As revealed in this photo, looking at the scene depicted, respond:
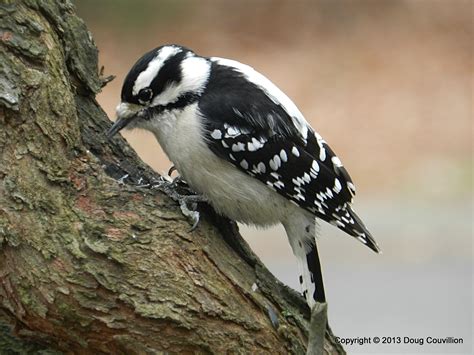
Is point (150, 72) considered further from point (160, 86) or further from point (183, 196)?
point (183, 196)

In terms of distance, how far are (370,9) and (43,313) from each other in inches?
392

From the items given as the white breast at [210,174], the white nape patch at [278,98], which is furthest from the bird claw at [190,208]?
the white nape patch at [278,98]

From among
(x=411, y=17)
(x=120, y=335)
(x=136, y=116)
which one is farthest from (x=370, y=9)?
(x=120, y=335)

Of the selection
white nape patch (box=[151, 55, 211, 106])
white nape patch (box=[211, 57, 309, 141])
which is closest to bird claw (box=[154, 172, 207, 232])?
white nape patch (box=[151, 55, 211, 106])

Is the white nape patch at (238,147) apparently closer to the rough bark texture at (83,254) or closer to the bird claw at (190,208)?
the bird claw at (190,208)

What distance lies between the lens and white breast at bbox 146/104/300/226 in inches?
153

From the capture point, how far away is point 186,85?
395 cm

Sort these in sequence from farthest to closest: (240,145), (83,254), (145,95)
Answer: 1. (145,95)
2. (240,145)
3. (83,254)

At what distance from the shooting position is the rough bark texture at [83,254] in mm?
3209

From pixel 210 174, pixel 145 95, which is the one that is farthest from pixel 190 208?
pixel 145 95

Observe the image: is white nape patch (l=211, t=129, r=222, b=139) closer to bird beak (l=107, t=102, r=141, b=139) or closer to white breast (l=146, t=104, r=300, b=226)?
white breast (l=146, t=104, r=300, b=226)

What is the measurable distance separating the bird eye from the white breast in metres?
0.10

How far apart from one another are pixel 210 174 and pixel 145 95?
42cm

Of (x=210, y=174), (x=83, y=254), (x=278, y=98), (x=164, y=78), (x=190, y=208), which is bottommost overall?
(x=83, y=254)
